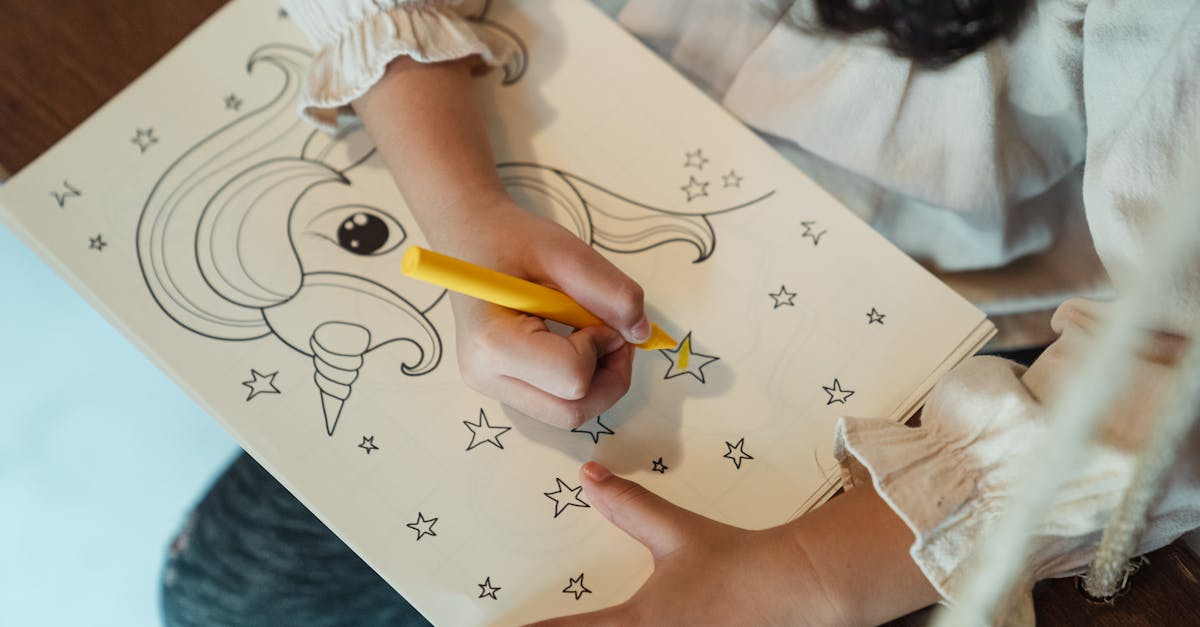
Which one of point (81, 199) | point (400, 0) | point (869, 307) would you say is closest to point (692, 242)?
point (869, 307)

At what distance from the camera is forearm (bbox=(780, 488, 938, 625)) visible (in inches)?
14.7

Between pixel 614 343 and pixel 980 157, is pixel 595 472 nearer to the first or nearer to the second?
pixel 614 343

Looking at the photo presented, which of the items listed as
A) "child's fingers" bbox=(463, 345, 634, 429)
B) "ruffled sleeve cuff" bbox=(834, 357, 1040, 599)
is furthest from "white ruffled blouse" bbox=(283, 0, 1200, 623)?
"child's fingers" bbox=(463, 345, 634, 429)

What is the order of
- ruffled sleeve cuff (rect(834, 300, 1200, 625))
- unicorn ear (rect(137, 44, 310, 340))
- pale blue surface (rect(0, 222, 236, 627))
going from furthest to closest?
pale blue surface (rect(0, 222, 236, 627)) < unicorn ear (rect(137, 44, 310, 340)) < ruffled sleeve cuff (rect(834, 300, 1200, 625))

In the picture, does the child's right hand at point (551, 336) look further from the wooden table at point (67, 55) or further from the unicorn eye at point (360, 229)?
the wooden table at point (67, 55)

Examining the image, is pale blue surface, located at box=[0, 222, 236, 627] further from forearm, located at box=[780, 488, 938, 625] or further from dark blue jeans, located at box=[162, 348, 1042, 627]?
forearm, located at box=[780, 488, 938, 625]

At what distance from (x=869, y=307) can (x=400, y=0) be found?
306mm

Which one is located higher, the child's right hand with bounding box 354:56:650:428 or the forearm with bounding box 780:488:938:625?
the child's right hand with bounding box 354:56:650:428

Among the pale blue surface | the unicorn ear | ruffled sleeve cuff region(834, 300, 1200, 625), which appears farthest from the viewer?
the pale blue surface

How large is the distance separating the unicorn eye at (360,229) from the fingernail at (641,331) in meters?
0.15

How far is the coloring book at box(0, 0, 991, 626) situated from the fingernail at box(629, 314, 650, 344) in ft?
0.08

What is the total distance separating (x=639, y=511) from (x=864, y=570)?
0.33 feet

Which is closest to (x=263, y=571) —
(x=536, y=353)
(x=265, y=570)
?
(x=265, y=570)

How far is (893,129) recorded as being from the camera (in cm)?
49
